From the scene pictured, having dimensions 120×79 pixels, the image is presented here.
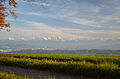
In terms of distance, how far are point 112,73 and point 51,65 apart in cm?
638

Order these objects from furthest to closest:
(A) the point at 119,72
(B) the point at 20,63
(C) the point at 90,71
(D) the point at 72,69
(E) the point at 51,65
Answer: (B) the point at 20,63, (E) the point at 51,65, (D) the point at 72,69, (C) the point at 90,71, (A) the point at 119,72

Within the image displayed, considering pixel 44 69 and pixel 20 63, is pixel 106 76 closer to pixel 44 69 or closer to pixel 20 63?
pixel 44 69

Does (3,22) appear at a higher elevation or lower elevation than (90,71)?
higher

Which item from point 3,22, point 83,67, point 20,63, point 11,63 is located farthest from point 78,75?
point 3,22

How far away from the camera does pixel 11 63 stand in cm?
2308

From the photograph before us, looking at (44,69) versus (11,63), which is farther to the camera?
(11,63)

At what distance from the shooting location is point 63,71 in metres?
17.2

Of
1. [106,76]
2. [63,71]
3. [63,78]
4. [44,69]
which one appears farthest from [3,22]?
[106,76]

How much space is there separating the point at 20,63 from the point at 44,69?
4.46 meters

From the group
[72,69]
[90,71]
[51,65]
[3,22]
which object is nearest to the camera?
[90,71]

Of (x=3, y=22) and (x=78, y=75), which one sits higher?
(x=3, y=22)

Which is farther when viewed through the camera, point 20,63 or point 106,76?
point 20,63

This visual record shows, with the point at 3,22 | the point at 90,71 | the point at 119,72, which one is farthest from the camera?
the point at 3,22

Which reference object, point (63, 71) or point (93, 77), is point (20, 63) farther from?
point (93, 77)
